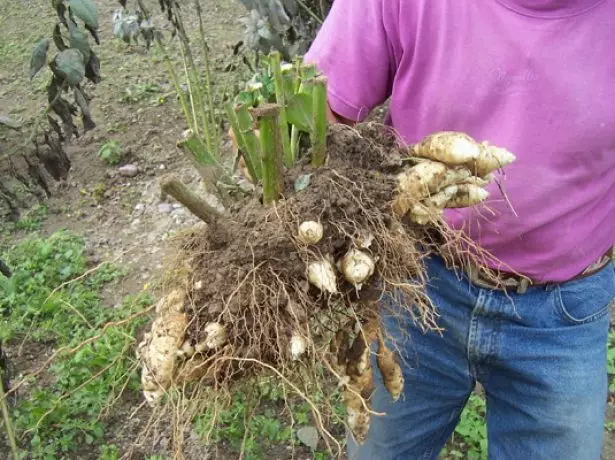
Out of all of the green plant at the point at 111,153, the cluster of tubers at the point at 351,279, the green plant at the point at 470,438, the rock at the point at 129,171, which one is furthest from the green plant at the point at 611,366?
the green plant at the point at 111,153

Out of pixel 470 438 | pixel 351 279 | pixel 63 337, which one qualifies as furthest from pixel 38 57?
pixel 470 438

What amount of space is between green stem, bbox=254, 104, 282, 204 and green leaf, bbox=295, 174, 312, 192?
0.03m

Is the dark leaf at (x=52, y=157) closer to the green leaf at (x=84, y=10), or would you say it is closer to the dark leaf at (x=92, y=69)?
the dark leaf at (x=92, y=69)

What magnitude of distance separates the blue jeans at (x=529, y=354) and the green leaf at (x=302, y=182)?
0.28m

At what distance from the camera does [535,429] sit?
3.84ft

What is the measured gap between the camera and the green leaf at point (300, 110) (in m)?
0.91

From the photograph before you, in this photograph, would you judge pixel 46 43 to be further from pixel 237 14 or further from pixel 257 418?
pixel 237 14

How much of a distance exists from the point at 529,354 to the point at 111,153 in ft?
7.99

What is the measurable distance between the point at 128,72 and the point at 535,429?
3289 millimetres

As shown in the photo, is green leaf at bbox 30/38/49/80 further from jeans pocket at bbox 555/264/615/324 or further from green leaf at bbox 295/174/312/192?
jeans pocket at bbox 555/264/615/324

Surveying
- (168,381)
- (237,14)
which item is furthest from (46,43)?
(237,14)

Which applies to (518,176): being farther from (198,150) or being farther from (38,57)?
(38,57)

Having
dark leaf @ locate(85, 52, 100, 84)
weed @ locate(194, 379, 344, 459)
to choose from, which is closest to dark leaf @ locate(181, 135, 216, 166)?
dark leaf @ locate(85, 52, 100, 84)

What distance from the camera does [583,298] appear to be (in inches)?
44.1
